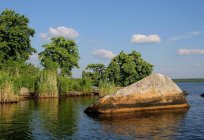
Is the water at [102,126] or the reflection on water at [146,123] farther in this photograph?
the reflection on water at [146,123]

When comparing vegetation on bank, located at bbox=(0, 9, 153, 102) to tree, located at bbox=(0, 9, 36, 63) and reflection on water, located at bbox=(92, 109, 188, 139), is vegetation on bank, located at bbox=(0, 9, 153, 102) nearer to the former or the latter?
tree, located at bbox=(0, 9, 36, 63)

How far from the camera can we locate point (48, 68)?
7088 cm

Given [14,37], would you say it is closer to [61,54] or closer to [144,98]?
[61,54]

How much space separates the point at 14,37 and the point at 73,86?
16468 mm

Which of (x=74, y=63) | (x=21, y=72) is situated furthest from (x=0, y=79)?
(x=74, y=63)

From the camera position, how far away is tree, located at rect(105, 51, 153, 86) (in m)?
86.9

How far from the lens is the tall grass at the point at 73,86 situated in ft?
228

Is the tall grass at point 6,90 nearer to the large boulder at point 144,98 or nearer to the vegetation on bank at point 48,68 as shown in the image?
the vegetation on bank at point 48,68

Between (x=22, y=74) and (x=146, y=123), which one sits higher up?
(x=22, y=74)

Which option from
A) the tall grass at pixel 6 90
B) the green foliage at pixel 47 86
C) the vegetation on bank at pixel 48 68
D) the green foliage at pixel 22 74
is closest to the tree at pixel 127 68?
Answer: the vegetation on bank at pixel 48 68

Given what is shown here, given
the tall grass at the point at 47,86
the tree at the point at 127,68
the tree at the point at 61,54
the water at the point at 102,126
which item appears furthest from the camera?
the tree at the point at 127,68

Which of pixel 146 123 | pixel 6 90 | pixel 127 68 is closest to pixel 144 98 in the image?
pixel 146 123

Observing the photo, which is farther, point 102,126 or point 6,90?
point 6,90

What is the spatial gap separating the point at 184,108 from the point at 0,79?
2627cm
